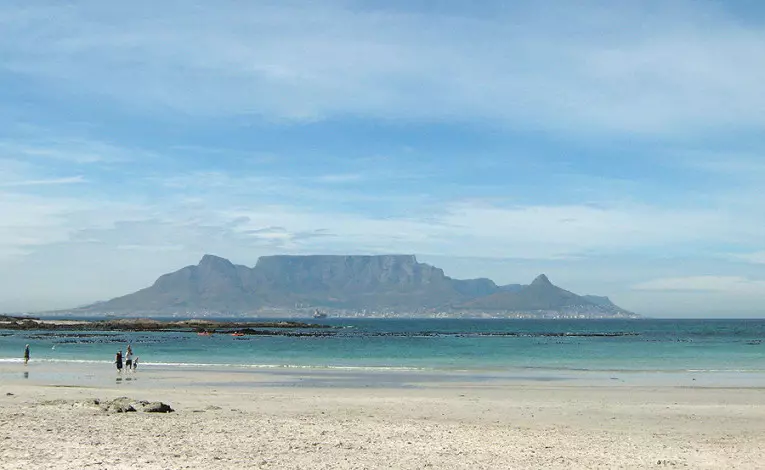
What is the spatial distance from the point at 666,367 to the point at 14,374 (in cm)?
3802

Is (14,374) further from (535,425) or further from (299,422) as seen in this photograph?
(535,425)

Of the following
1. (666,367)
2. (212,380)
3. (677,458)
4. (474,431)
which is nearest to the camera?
(677,458)

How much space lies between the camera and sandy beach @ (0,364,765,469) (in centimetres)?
1425

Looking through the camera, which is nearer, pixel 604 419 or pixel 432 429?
pixel 432 429

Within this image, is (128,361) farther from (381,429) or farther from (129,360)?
(381,429)

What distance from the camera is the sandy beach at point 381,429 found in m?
14.2

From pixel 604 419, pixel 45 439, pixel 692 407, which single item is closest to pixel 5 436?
pixel 45 439

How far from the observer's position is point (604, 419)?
21516mm

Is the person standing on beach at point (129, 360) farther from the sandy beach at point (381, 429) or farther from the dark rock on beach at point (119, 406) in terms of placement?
the dark rock on beach at point (119, 406)

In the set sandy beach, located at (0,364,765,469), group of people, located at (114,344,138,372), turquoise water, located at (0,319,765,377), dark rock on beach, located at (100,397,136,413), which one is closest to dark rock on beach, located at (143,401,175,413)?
dark rock on beach, located at (100,397,136,413)

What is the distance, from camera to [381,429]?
1820 centimetres

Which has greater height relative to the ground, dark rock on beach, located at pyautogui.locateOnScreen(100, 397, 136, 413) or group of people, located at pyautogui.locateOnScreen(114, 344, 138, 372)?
dark rock on beach, located at pyautogui.locateOnScreen(100, 397, 136, 413)

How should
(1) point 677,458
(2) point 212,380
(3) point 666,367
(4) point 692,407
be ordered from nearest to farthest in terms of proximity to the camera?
(1) point 677,458 < (4) point 692,407 < (2) point 212,380 < (3) point 666,367

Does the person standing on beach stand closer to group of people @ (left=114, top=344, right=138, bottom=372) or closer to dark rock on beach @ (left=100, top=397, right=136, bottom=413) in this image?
group of people @ (left=114, top=344, right=138, bottom=372)
